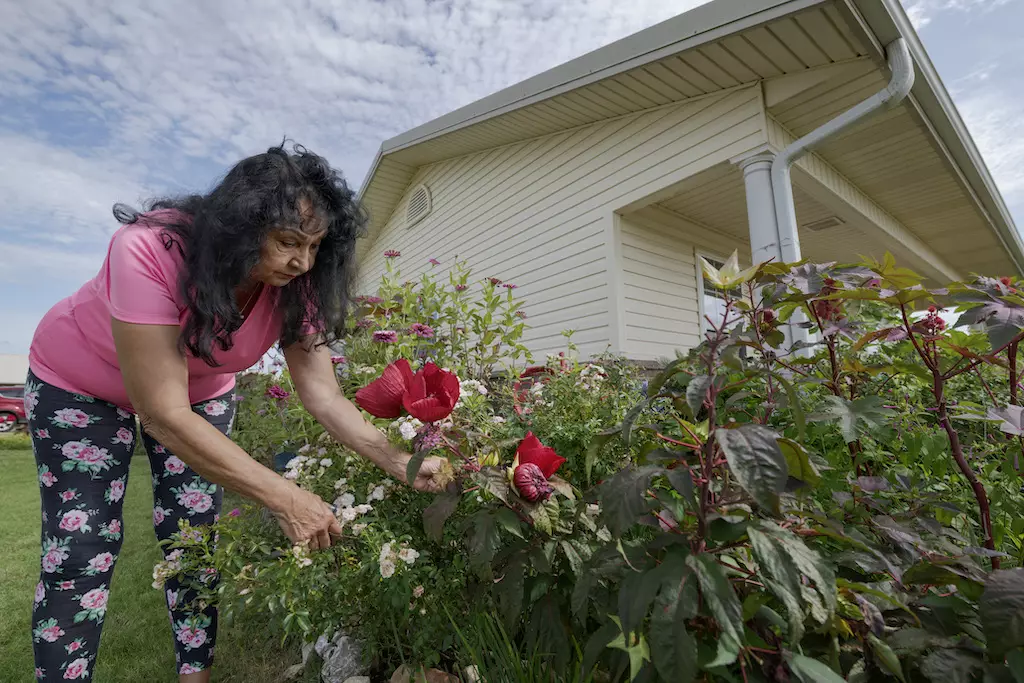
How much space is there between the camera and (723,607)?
0.59 meters

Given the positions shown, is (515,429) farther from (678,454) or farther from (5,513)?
(5,513)

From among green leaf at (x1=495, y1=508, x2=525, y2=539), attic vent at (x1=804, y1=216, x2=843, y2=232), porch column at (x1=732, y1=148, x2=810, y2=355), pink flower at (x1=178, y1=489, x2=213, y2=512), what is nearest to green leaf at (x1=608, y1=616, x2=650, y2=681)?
green leaf at (x1=495, y1=508, x2=525, y2=539)

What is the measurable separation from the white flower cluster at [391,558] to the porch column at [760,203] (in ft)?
11.6

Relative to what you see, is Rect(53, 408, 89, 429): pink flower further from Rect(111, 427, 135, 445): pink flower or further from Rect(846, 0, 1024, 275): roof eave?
Rect(846, 0, 1024, 275): roof eave

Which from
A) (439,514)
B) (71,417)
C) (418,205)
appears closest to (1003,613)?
(439,514)

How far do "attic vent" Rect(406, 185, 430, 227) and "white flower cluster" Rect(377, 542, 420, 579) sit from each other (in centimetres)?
703

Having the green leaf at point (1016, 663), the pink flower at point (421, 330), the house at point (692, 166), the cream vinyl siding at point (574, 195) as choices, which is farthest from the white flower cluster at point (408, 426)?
the cream vinyl siding at point (574, 195)

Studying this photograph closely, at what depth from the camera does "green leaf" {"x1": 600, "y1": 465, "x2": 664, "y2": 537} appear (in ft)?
2.12

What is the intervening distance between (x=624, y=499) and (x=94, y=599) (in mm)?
1472

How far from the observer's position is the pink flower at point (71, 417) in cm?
133

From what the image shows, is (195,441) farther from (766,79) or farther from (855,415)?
(766,79)

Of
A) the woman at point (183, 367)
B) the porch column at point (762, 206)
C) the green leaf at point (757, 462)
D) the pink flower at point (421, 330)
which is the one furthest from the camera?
the porch column at point (762, 206)

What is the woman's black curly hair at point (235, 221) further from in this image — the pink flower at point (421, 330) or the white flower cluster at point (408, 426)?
the pink flower at point (421, 330)

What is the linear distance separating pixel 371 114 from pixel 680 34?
3.80 meters
